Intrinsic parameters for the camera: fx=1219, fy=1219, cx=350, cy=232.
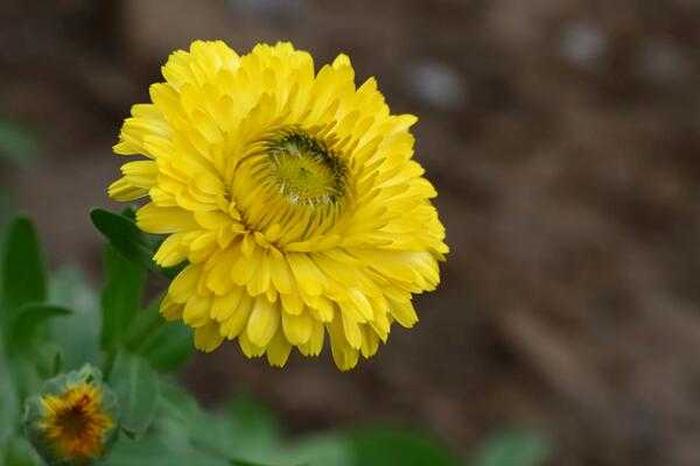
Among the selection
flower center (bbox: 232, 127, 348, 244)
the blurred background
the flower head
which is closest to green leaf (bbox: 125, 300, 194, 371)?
the flower head

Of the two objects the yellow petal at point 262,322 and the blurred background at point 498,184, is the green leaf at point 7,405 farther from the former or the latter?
the blurred background at point 498,184

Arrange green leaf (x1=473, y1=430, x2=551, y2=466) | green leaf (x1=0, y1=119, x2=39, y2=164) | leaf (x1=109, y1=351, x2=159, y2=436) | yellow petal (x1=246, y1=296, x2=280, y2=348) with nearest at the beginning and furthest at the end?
yellow petal (x1=246, y1=296, x2=280, y2=348)
leaf (x1=109, y1=351, x2=159, y2=436)
green leaf (x1=473, y1=430, x2=551, y2=466)
green leaf (x1=0, y1=119, x2=39, y2=164)

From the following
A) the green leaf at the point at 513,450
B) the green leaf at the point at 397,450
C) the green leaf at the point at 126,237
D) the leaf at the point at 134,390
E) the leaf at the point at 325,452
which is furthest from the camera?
the green leaf at the point at 513,450

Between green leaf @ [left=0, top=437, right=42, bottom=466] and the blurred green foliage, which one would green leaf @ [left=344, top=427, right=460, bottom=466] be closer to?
the blurred green foliage

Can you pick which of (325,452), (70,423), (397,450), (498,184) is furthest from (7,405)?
(498,184)

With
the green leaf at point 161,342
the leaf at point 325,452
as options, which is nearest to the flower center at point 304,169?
the green leaf at point 161,342
